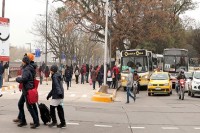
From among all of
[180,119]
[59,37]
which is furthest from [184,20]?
[180,119]

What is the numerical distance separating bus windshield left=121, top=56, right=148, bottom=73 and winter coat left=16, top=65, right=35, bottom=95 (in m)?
23.7

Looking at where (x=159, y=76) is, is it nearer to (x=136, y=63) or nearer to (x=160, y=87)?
(x=160, y=87)

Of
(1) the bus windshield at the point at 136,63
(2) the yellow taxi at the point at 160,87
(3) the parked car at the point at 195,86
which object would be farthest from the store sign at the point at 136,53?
(3) the parked car at the point at 195,86

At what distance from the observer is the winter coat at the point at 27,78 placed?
431 inches

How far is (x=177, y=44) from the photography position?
2862 inches

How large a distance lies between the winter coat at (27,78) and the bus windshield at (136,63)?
77.8 ft

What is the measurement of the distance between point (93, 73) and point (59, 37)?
3363 centimetres

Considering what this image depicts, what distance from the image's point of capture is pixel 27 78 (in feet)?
36.1

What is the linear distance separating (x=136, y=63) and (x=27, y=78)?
24.3 meters

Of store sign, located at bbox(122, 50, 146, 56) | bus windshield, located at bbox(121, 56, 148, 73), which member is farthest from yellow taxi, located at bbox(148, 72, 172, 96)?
store sign, located at bbox(122, 50, 146, 56)

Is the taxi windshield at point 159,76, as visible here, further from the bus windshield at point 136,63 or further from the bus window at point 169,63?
the bus window at point 169,63

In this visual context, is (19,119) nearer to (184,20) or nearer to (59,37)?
(59,37)

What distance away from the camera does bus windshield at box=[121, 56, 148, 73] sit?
114 feet

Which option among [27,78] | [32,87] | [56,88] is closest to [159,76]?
[56,88]
